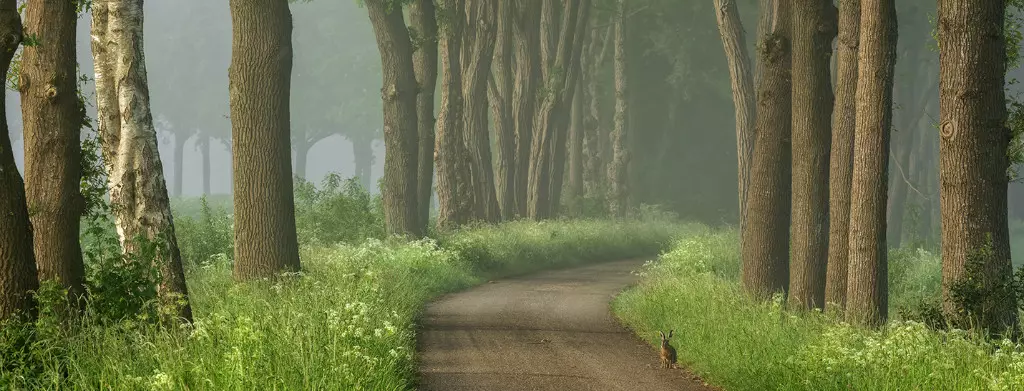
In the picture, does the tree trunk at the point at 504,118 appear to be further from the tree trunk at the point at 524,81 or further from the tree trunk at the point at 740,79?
the tree trunk at the point at 740,79

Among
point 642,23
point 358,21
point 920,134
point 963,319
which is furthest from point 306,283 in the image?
point 358,21

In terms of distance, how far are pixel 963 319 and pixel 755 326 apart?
2193mm

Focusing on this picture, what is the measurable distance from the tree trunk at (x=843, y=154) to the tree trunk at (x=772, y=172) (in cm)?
Answer: 220

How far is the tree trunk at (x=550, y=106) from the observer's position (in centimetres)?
3722

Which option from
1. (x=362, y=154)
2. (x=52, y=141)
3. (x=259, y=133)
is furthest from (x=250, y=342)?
(x=362, y=154)

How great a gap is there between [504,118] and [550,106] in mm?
1971

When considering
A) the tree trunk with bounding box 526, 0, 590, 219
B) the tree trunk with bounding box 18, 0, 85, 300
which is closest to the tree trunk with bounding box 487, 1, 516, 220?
the tree trunk with bounding box 526, 0, 590, 219

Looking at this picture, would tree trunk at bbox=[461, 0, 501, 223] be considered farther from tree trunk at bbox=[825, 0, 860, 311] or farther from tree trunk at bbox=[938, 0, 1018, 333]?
tree trunk at bbox=[938, 0, 1018, 333]

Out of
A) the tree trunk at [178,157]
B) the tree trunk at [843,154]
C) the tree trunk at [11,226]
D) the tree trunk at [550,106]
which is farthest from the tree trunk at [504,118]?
the tree trunk at [178,157]

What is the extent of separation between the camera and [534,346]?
14781 millimetres

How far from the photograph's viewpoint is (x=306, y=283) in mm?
14641

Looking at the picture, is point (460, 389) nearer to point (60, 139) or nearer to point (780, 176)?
point (60, 139)

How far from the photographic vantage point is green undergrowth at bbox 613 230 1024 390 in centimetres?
973

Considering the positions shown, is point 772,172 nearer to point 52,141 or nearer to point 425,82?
point 52,141
